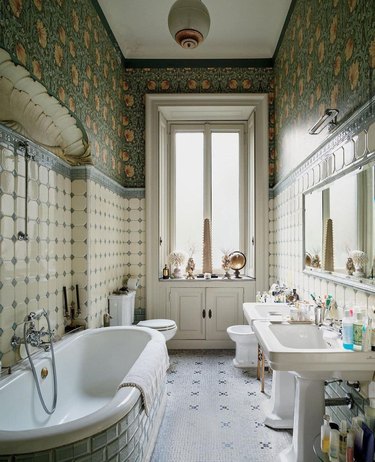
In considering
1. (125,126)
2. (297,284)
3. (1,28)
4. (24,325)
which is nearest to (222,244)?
(297,284)

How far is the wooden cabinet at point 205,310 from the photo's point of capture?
412cm

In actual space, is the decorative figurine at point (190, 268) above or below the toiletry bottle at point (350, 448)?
above

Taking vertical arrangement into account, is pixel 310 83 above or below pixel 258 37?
below

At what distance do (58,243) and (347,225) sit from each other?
6.96 ft

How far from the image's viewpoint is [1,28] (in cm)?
175

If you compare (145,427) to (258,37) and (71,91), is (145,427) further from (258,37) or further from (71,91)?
(258,37)

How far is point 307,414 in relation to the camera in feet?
6.14

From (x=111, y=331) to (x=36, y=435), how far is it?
5.09ft

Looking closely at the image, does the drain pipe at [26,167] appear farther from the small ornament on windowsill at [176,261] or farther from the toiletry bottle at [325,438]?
the small ornament on windowsill at [176,261]

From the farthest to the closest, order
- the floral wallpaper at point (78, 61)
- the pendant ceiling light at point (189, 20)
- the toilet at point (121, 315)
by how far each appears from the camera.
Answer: the toilet at point (121, 315) < the pendant ceiling light at point (189, 20) < the floral wallpaper at point (78, 61)

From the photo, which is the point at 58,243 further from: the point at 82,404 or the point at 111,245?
the point at 82,404

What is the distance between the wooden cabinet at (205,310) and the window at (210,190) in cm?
50

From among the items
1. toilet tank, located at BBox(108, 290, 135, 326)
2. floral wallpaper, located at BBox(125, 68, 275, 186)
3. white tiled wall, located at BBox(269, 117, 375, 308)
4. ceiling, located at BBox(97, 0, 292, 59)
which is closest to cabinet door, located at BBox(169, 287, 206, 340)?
toilet tank, located at BBox(108, 290, 135, 326)

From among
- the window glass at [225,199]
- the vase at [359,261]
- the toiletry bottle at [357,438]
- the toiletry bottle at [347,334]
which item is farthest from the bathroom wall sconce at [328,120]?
the window glass at [225,199]
